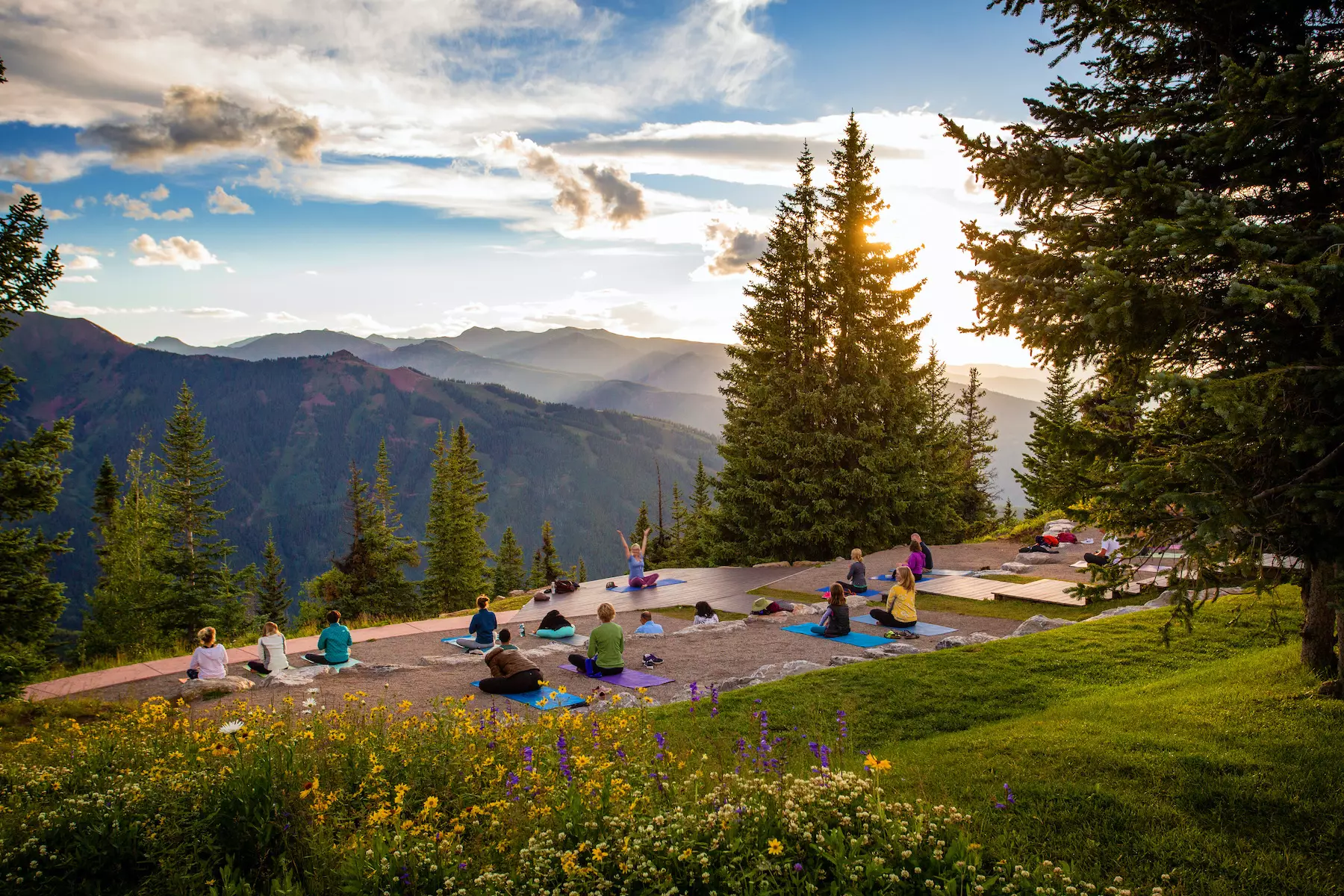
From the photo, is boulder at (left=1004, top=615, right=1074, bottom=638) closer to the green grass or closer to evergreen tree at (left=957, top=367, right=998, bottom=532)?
the green grass

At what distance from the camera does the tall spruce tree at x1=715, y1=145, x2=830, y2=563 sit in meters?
26.1

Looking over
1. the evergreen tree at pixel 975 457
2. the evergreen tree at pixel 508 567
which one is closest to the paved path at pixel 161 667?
the evergreen tree at pixel 975 457

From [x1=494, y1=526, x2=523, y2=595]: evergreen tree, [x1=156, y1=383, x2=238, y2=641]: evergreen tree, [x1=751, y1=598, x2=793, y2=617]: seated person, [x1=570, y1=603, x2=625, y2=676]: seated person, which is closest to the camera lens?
[x1=570, y1=603, x2=625, y2=676]: seated person

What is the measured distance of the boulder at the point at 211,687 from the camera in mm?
10205

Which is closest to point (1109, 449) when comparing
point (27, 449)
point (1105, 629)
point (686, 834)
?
point (686, 834)

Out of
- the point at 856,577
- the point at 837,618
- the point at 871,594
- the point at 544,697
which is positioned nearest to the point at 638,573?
the point at 856,577

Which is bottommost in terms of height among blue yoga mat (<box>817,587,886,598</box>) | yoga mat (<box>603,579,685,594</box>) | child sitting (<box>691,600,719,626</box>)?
yoga mat (<box>603,579,685,594</box>)

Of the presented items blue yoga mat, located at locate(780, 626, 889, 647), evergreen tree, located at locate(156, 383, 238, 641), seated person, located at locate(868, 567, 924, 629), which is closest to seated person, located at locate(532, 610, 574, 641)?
blue yoga mat, located at locate(780, 626, 889, 647)

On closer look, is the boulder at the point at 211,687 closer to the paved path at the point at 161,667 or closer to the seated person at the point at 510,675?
the paved path at the point at 161,667

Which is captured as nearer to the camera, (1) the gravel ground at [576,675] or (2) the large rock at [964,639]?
(1) the gravel ground at [576,675]

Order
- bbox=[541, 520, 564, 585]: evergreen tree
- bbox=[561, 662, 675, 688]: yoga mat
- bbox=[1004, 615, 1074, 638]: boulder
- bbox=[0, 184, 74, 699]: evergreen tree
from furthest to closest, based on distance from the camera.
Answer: bbox=[541, 520, 564, 585]: evergreen tree → bbox=[1004, 615, 1074, 638]: boulder → bbox=[561, 662, 675, 688]: yoga mat → bbox=[0, 184, 74, 699]: evergreen tree

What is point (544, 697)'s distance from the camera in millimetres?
9531

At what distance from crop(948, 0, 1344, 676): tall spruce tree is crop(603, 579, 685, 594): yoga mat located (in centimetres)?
1432

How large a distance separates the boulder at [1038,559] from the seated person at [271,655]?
17.5 meters
